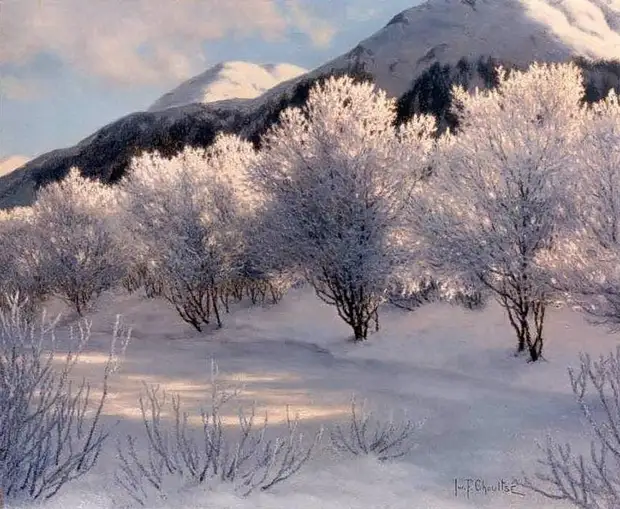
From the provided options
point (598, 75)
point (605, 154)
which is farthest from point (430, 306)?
point (598, 75)

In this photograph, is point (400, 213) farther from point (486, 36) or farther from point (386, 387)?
point (486, 36)

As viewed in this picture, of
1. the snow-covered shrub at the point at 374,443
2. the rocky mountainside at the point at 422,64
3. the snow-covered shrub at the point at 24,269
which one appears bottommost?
the snow-covered shrub at the point at 374,443

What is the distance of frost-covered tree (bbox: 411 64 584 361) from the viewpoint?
1759cm

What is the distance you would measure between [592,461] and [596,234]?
8424 mm

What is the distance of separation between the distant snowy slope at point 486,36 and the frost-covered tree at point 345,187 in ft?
337

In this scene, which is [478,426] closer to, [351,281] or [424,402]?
[424,402]

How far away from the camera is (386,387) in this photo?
16.0 meters

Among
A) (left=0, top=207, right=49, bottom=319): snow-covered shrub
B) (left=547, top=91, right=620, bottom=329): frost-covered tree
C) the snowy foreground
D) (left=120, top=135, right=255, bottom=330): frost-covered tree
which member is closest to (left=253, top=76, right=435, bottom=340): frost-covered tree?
the snowy foreground

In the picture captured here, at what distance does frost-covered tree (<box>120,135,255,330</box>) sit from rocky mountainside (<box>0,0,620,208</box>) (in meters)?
76.3

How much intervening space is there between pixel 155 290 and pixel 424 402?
101 ft

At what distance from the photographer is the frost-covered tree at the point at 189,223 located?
28.0 metres
